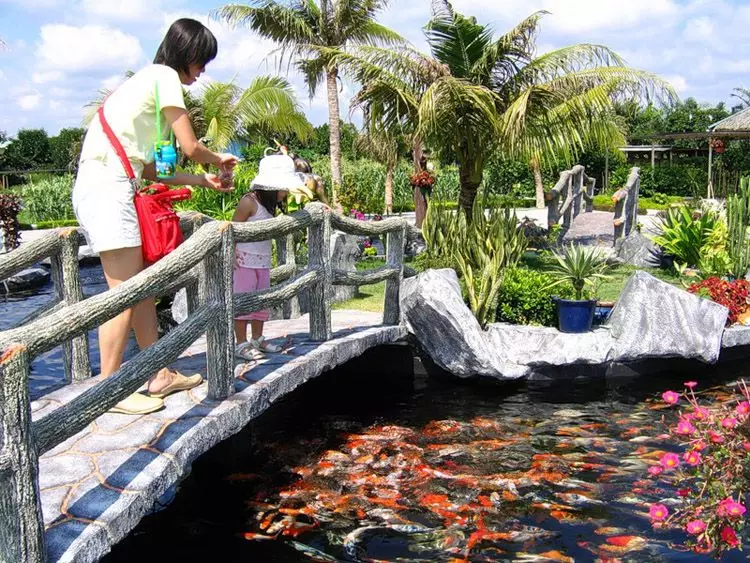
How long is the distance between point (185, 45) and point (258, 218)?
1.91 meters

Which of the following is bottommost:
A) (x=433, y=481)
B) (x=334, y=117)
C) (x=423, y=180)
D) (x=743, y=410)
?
(x=433, y=481)

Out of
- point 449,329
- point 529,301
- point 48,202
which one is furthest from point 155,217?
point 48,202

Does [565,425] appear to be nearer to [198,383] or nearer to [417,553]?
[417,553]

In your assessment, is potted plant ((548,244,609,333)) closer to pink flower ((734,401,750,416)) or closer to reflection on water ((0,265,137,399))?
pink flower ((734,401,750,416))

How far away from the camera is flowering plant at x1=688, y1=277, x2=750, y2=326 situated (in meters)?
8.29

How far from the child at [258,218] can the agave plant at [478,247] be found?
2703 millimetres

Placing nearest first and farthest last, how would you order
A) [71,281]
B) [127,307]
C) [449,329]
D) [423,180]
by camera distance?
1. [127,307]
2. [71,281]
3. [449,329]
4. [423,180]

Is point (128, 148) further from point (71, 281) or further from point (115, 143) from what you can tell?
point (71, 281)

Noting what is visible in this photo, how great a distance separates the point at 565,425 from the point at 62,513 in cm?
448

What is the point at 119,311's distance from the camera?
351 cm

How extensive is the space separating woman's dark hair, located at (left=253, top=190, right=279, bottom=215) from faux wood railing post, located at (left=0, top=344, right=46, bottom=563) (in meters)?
3.04

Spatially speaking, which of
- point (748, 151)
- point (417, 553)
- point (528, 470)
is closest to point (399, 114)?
point (528, 470)

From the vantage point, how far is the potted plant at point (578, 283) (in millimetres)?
7598

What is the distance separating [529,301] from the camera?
7.89 m
